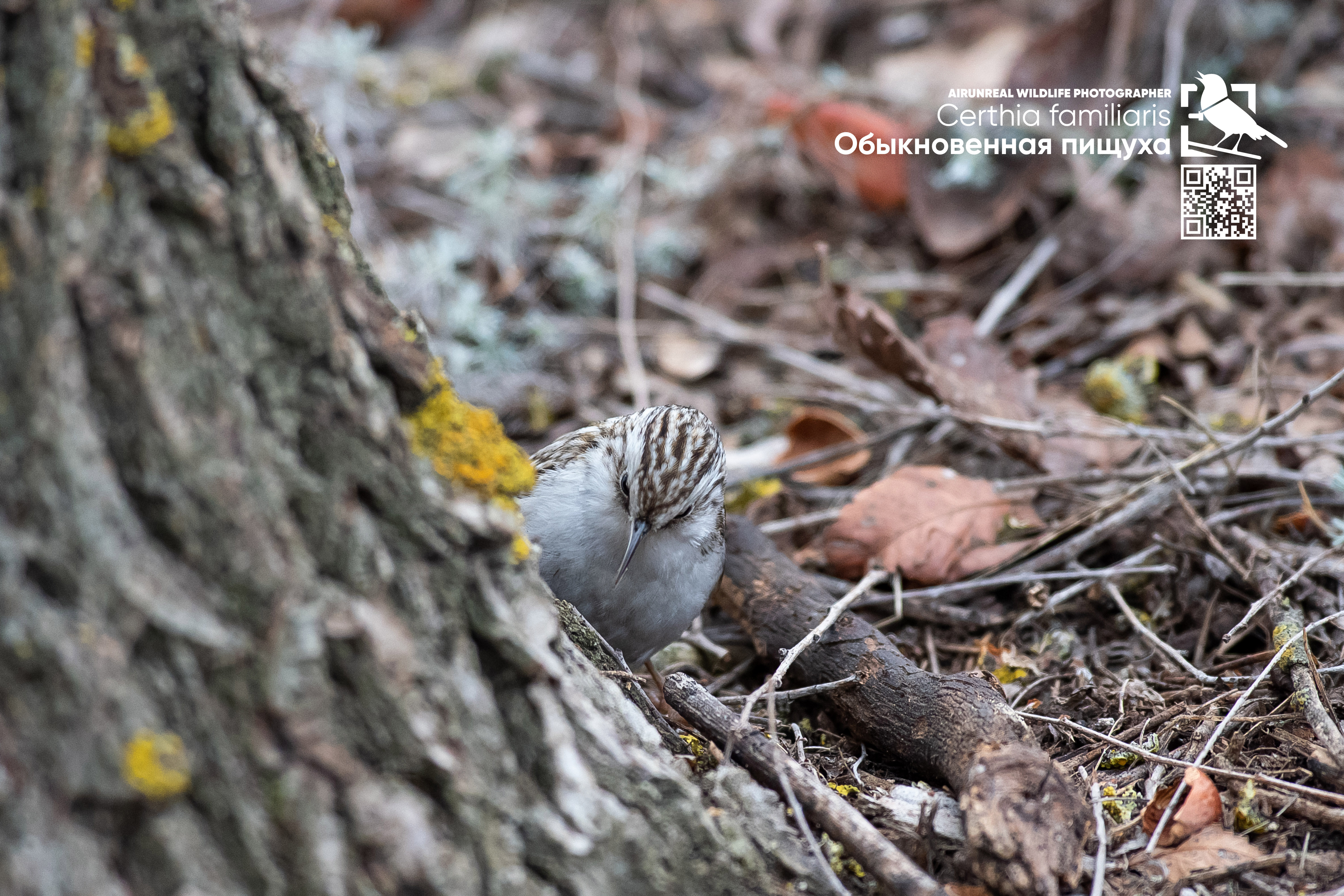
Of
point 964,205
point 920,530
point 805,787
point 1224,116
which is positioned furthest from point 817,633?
point 1224,116

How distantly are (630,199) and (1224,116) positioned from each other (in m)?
4.04

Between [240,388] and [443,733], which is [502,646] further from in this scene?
[240,388]

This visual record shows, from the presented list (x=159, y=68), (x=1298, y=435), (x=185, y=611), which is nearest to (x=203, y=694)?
(x=185, y=611)

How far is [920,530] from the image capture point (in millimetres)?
4961

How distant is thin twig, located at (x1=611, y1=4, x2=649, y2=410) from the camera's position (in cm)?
682

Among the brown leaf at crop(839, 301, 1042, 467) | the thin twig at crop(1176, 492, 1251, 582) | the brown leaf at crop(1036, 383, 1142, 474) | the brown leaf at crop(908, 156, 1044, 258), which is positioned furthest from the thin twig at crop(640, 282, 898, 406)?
the thin twig at crop(1176, 492, 1251, 582)

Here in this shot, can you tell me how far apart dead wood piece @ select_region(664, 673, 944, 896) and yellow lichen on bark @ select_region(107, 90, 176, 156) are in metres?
2.10

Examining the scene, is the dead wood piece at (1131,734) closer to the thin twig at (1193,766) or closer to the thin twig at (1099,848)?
the thin twig at (1193,766)

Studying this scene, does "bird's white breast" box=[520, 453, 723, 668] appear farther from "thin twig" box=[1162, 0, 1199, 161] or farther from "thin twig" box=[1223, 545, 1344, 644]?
"thin twig" box=[1162, 0, 1199, 161]

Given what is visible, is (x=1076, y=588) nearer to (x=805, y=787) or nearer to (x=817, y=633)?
(x=817, y=633)

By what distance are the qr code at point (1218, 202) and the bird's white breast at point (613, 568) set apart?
14.2 ft

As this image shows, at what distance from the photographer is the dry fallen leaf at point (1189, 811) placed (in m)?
3.27

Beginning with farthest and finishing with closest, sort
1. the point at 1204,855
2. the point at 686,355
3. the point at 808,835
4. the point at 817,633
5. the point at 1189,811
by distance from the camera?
1. the point at 686,355
2. the point at 817,633
3. the point at 1189,811
4. the point at 1204,855
5. the point at 808,835

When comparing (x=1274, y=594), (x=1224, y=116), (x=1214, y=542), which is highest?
(x=1224, y=116)
